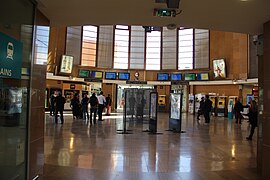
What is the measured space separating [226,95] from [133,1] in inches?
847

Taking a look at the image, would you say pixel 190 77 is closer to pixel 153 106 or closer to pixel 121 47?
pixel 121 47

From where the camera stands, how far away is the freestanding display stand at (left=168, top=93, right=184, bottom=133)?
10883 mm

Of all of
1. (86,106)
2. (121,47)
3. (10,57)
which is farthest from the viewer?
(121,47)

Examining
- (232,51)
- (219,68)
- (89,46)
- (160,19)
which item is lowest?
(160,19)

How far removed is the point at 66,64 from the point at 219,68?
13.9 m

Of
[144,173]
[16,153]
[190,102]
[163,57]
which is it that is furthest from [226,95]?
[16,153]

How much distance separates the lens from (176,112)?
1115 cm

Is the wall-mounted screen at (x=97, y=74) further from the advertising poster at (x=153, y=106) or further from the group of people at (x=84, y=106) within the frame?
the advertising poster at (x=153, y=106)

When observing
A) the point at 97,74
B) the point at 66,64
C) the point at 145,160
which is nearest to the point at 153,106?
the point at 145,160

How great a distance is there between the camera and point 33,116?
13.3 feet

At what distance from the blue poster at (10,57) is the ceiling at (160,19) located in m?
1.04

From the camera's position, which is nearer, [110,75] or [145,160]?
[145,160]

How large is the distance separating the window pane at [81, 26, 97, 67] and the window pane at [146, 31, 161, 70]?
18.8ft

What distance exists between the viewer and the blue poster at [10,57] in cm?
285
